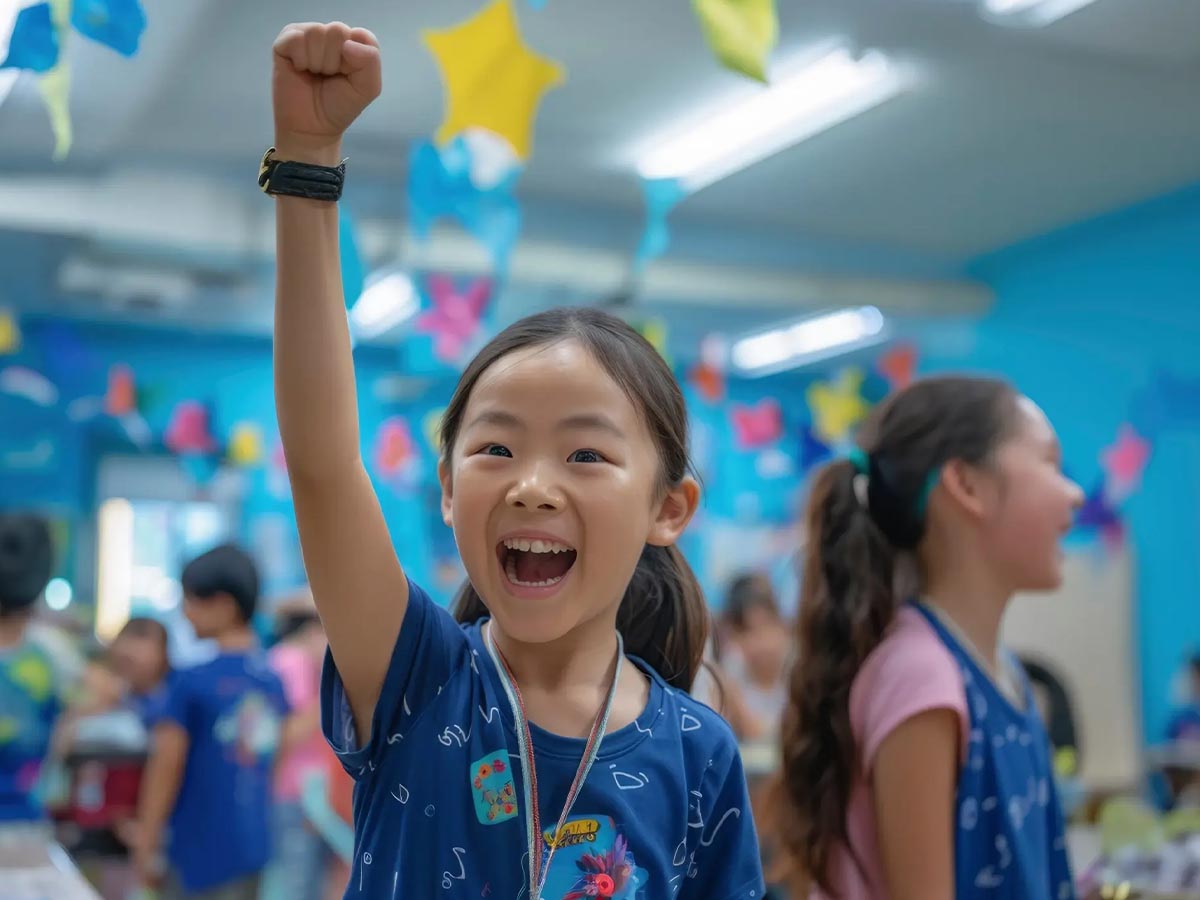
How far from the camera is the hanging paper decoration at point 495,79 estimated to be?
1.60 metres

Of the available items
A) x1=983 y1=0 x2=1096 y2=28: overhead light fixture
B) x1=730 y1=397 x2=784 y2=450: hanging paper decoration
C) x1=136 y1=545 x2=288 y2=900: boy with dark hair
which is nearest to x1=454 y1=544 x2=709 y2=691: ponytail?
x1=136 y1=545 x2=288 y2=900: boy with dark hair

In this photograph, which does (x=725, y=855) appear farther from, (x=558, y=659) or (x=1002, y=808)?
(x=1002, y=808)

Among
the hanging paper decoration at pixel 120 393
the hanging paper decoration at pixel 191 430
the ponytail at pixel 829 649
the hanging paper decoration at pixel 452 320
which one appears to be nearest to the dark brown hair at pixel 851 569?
the ponytail at pixel 829 649

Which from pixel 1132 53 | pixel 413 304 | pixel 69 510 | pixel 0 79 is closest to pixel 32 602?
pixel 0 79

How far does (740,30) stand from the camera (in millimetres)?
1259

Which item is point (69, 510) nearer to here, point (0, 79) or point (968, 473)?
point (0, 79)

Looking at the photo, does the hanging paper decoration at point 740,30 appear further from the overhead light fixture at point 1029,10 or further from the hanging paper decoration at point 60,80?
the overhead light fixture at point 1029,10

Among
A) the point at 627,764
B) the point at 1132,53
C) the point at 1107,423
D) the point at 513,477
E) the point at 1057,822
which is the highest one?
the point at 1132,53

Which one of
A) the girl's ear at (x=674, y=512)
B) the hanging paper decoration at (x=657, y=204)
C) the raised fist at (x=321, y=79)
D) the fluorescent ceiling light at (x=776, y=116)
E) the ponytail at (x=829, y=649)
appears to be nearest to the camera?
the raised fist at (x=321, y=79)

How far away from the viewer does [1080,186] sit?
6754mm

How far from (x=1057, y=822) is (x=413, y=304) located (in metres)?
7.19

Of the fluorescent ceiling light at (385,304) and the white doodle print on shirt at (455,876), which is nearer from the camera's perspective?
the white doodle print on shirt at (455,876)

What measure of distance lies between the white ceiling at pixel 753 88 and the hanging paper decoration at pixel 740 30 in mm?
3296

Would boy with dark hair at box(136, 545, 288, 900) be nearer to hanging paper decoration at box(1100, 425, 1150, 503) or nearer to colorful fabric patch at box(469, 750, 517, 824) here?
colorful fabric patch at box(469, 750, 517, 824)
